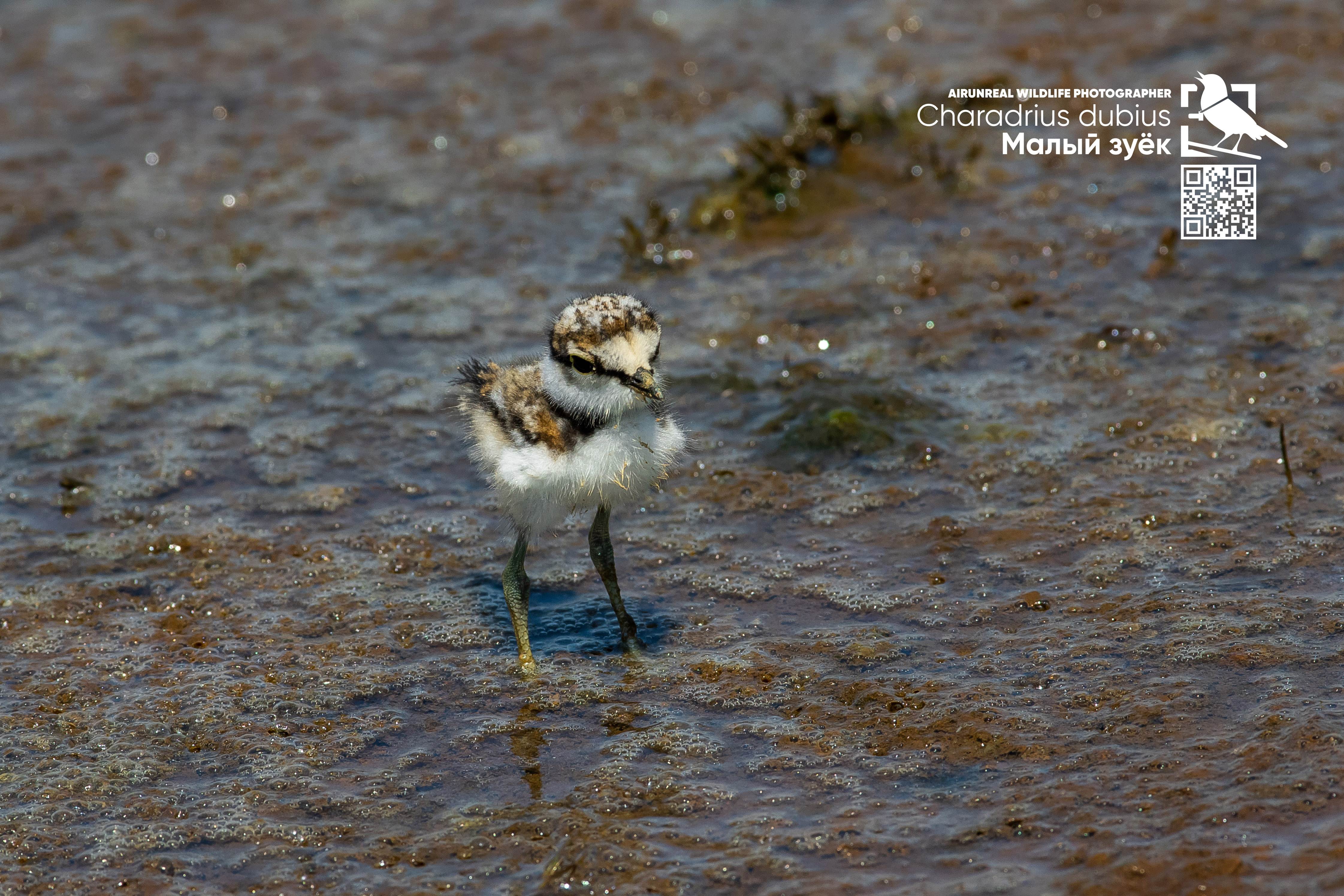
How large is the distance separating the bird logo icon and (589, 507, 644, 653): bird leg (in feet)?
18.8

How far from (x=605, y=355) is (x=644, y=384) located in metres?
0.19

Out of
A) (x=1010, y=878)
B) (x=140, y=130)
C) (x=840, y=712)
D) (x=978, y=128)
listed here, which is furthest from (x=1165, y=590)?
(x=140, y=130)

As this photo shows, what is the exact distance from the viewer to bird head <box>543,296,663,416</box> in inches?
210

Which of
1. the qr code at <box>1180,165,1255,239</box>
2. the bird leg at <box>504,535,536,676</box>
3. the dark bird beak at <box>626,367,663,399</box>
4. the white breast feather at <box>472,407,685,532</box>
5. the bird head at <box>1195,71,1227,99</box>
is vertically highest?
the bird head at <box>1195,71,1227,99</box>

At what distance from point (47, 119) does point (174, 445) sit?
5.01m

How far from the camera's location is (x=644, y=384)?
17.5ft

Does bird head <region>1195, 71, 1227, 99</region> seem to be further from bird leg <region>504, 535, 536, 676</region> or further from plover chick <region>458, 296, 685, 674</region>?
bird leg <region>504, 535, 536, 676</region>

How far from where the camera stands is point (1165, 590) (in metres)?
5.86

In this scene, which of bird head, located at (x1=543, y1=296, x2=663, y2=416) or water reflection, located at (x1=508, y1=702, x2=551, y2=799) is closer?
water reflection, located at (x1=508, y1=702, x2=551, y2=799)

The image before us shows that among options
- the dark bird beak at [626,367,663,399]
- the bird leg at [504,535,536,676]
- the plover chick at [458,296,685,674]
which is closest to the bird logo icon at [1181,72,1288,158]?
the plover chick at [458,296,685,674]

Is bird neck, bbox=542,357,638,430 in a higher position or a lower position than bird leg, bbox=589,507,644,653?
higher

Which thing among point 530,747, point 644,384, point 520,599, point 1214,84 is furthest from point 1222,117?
point 530,747

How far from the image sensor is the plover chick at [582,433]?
17.6 feet

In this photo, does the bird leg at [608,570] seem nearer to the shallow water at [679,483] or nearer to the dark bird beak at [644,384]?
the shallow water at [679,483]
